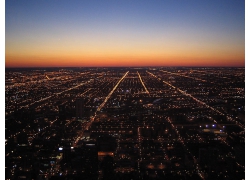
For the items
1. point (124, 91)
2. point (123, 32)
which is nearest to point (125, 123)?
point (124, 91)

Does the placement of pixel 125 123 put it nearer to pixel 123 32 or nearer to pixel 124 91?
pixel 124 91

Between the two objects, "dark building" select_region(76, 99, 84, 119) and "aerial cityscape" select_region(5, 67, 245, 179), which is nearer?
"aerial cityscape" select_region(5, 67, 245, 179)

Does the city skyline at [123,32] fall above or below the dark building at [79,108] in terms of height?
above

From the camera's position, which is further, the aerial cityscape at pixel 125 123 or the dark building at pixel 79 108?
the dark building at pixel 79 108

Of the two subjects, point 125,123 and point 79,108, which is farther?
point 79,108

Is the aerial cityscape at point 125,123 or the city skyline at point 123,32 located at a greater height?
the city skyline at point 123,32
